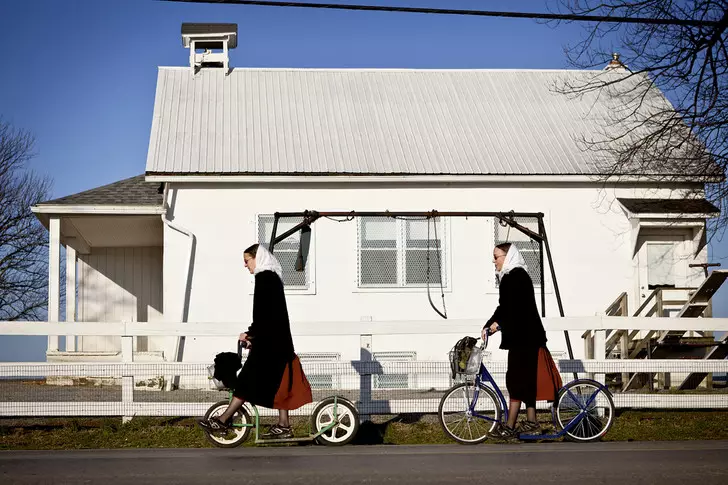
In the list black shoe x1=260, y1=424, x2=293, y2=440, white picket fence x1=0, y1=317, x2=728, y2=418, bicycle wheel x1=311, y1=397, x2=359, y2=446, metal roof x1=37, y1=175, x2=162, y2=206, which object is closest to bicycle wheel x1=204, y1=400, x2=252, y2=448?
black shoe x1=260, y1=424, x2=293, y2=440

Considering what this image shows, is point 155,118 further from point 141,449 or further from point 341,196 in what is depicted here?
point 141,449

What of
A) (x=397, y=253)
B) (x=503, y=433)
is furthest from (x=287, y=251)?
(x=503, y=433)

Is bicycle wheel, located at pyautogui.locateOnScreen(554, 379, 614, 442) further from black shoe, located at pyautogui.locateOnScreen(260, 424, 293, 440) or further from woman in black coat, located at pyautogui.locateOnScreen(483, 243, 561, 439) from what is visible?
black shoe, located at pyautogui.locateOnScreen(260, 424, 293, 440)

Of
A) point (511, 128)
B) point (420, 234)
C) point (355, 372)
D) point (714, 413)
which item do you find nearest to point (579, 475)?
point (355, 372)

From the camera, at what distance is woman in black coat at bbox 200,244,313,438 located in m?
9.89

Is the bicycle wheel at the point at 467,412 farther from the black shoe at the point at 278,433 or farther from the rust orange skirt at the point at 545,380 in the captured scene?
the black shoe at the point at 278,433

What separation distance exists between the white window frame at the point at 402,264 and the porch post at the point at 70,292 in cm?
582

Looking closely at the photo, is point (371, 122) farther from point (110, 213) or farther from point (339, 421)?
point (339, 421)

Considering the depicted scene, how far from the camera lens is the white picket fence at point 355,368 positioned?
11727 mm

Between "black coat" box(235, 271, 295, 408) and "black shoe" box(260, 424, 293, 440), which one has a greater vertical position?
"black coat" box(235, 271, 295, 408)

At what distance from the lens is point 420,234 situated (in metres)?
18.8

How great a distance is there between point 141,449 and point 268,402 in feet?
4.89

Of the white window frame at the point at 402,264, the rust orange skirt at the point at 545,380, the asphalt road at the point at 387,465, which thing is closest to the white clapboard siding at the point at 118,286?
the white window frame at the point at 402,264

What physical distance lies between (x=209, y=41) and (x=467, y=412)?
14472 mm
